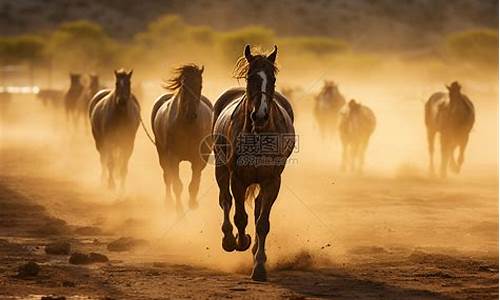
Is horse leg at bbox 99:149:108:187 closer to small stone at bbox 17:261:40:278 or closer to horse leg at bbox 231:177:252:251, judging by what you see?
horse leg at bbox 231:177:252:251

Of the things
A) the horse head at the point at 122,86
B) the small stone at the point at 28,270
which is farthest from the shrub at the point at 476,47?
the small stone at the point at 28,270

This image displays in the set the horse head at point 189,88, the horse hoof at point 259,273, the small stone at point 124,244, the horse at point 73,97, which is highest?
the horse at point 73,97

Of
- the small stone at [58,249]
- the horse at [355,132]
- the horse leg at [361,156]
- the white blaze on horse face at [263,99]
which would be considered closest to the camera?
the white blaze on horse face at [263,99]

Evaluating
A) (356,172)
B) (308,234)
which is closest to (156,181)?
(356,172)

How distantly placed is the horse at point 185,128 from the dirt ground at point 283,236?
459 millimetres

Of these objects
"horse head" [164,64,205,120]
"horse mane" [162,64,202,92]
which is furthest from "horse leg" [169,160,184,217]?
"horse mane" [162,64,202,92]

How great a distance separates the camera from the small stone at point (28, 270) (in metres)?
10.9

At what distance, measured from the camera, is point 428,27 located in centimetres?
11794

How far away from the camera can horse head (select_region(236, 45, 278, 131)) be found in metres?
10.5

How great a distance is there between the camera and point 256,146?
11.1 m

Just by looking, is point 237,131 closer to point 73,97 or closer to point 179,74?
point 179,74

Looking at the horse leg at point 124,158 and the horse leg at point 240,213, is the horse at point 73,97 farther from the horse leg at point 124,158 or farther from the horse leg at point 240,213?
the horse leg at point 240,213

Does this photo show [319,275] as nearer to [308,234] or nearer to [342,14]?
[308,234]

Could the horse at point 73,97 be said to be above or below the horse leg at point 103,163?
above
